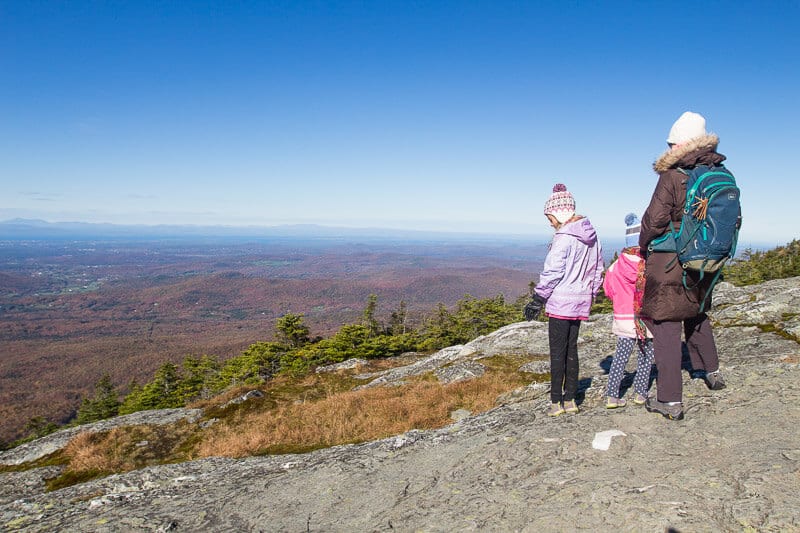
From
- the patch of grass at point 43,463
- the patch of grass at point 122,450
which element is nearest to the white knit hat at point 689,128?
the patch of grass at point 122,450

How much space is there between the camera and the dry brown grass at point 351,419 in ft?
32.9

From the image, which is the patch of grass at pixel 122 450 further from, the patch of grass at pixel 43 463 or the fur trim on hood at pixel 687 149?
the fur trim on hood at pixel 687 149

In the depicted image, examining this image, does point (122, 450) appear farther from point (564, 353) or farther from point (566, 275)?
point (566, 275)

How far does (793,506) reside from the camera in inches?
138

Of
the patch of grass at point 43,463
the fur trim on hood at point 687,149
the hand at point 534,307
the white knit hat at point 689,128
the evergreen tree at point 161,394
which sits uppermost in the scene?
the white knit hat at point 689,128

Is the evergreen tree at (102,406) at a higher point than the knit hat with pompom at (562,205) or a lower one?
lower

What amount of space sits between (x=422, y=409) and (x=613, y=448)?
6.92 metres

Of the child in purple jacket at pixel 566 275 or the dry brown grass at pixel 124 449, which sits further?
the dry brown grass at pixel 124 449

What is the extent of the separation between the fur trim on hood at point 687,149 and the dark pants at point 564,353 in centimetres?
248

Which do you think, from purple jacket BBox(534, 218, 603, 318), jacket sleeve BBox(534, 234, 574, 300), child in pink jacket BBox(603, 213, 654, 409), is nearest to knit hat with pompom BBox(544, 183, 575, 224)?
purple jacket BBox(534, 218, 603, 318)

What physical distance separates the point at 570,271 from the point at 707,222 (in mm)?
1743

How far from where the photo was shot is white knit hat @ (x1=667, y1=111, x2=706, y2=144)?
16.5 feet

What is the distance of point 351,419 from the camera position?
1127 centimetres

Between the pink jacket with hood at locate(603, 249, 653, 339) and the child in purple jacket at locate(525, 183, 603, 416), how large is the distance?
0.69 feet
